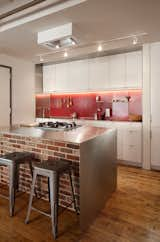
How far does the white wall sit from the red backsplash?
0.53 m

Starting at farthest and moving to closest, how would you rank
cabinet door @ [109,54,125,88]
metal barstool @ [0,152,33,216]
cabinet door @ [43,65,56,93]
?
cabinet door @ [43,65,56,93], cabinet door @ [109,54,125,88], metal barstool @ [0,152,33,216]

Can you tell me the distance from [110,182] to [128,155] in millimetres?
1576

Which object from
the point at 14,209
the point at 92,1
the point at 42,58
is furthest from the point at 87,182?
the point at 42,58

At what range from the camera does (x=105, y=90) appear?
471 cm

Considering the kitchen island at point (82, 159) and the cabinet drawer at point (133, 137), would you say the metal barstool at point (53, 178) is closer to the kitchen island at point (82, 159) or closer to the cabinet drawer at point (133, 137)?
the kitchen island at point (82, 159)

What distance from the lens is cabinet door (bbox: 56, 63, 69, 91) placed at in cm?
536

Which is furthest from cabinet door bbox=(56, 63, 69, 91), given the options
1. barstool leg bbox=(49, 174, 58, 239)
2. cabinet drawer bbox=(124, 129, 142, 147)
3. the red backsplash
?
barstool leg bbox=(49, 174, 58, 239)

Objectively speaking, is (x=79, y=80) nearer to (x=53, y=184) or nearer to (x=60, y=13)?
(x=60, y=13)

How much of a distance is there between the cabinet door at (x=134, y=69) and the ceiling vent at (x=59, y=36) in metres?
1.62

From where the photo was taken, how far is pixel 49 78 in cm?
569

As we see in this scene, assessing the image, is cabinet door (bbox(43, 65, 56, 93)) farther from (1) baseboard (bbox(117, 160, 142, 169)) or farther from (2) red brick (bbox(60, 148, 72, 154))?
(2) red brick (bbox(60, 148, 72, 154))

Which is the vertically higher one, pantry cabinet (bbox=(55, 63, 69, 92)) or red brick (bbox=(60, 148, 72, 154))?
pantry cabinet (bbox=(55, 63, 69, 92))

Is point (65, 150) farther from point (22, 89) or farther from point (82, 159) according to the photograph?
point (22, 89)

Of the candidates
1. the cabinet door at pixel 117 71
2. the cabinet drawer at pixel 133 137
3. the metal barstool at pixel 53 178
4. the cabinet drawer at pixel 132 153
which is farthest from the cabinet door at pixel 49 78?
the metal barstool at pixel 53 178
